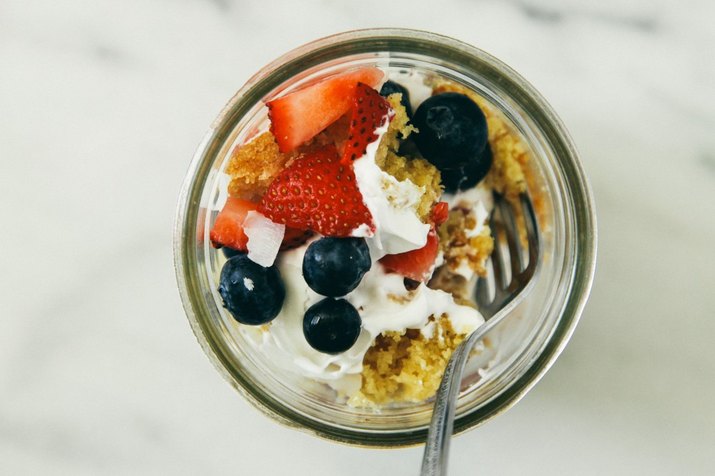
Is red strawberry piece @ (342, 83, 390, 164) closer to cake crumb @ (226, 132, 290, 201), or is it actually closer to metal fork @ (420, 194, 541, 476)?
cake crumb @ (226, 132, 290, 201)

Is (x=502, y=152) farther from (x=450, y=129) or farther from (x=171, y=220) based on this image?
(x=171, y=220)

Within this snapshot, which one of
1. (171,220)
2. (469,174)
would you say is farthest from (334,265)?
(171,220)

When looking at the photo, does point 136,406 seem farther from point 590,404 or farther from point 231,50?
point 590,404

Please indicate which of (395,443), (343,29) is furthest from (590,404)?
(343,29)

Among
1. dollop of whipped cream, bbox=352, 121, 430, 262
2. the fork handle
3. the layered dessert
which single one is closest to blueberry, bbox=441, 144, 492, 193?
the layered dessert

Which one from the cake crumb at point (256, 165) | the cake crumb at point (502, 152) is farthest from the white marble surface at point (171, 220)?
the cake crumb at point (256, 165)

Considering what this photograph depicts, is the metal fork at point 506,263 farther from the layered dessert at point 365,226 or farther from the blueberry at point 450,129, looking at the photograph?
the blueberry at point 450,129
